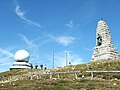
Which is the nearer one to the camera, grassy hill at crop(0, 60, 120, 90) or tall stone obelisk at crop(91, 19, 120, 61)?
grassy hill at crop(0, 60, 120, 90)

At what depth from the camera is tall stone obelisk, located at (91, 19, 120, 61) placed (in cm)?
7244

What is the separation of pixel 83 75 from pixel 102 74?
2906 millimetres

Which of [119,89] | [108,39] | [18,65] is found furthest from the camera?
[18,65]

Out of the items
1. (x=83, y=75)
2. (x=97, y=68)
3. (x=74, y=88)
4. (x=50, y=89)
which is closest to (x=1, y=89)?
(x=50, y=89)

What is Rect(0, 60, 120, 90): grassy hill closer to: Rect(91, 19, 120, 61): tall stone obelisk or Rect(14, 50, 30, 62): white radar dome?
Rect(91, 19, 120, 61): tall stone obelisk

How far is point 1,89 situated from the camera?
112ft

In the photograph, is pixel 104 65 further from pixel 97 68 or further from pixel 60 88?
pixel 60 88

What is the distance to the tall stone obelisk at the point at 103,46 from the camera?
238ft

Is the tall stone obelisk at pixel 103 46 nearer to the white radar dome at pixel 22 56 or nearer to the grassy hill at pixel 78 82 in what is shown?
the grassy hill at pixel 78 82

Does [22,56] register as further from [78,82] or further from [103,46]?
[78,82]

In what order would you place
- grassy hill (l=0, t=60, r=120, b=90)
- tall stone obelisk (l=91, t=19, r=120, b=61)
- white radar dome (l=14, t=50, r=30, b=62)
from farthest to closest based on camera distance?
white radar dome (l=14, t=50, r=30, b=62) → tall stone obelisk (l=91, t=19, r=120, b=61) → grassy hill (l=0, t=60, r=120, b=90)

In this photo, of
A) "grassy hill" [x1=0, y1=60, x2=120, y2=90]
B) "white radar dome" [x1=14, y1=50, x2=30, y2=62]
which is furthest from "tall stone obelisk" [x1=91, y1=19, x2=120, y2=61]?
"white radar dome" [x1=14, y1=50, x2=30, y2=62]

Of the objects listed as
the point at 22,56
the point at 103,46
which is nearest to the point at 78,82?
the point at 103,46

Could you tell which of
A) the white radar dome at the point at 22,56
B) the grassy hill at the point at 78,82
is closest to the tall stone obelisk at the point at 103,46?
the grassy hill at the point at 78,82
